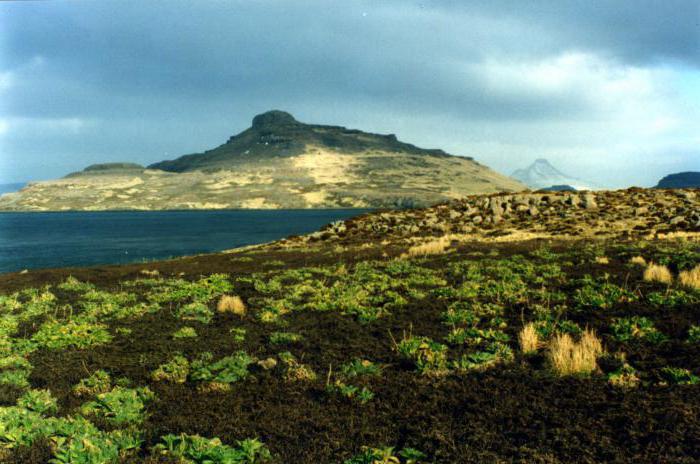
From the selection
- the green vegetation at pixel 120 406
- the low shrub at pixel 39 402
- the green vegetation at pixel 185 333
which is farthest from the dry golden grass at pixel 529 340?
the low shrub at pixel 39 402

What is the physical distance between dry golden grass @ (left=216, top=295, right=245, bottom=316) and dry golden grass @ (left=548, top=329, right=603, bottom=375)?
1013 centimetres

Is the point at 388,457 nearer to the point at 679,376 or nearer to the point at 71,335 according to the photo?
the point at 679,376

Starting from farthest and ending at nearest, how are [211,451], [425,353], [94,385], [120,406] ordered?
[425,353] < [94,385] < [120,406] < [211,451]

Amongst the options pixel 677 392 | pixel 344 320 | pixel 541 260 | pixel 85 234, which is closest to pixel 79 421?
pixel 344 320

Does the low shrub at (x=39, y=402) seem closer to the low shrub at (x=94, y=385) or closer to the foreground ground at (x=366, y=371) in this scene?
the foreground ground at (x=366, y=371)

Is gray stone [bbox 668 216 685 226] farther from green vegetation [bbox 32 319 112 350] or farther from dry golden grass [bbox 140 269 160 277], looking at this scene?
green vegetation [bbox 32 319 112 350]

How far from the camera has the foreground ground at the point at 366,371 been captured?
6980 millimetres

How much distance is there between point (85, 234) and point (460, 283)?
420ft

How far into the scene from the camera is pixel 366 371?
9977 mm

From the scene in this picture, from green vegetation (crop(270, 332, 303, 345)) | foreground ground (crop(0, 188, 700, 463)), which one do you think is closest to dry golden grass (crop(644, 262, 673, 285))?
foreground ground (crop(0, 188, 700, 463))

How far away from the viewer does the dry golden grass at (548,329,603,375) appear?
914cm

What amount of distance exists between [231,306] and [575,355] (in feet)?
37.2

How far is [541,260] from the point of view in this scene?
67.7ft

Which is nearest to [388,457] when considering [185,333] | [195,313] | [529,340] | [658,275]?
[529,340]
